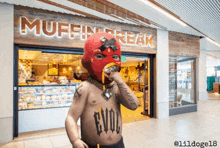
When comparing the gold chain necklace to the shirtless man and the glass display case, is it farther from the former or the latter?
the glass display case

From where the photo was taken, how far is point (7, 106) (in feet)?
11.4

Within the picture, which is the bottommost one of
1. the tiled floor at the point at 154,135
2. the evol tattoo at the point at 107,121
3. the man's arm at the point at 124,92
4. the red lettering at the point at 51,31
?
the tiled floor at the point at 154,135

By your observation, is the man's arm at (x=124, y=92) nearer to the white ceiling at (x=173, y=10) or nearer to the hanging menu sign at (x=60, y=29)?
the white ceiling at (x=173, y=10)

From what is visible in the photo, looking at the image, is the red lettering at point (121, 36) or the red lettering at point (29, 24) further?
the red lettering at point (121, 36)

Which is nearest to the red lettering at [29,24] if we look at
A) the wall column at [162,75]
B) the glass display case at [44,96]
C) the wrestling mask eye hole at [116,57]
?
the glass display case at [44,96]

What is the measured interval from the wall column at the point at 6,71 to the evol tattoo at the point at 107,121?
10.00ft

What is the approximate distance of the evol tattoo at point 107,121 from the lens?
4.30 feet

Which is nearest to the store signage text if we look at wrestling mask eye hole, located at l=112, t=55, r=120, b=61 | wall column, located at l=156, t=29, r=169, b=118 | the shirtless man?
wall column, located at l=156, t=29, r=169, b=118

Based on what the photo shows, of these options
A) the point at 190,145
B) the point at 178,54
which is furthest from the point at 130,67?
the point at 190,145

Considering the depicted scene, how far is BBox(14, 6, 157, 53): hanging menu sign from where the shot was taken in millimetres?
3590

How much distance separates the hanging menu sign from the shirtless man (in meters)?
2.84

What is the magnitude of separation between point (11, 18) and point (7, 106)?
1966mm

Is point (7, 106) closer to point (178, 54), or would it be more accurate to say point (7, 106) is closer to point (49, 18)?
point (49, 18)

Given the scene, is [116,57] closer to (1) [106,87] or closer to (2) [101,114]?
(1) [106,87]
